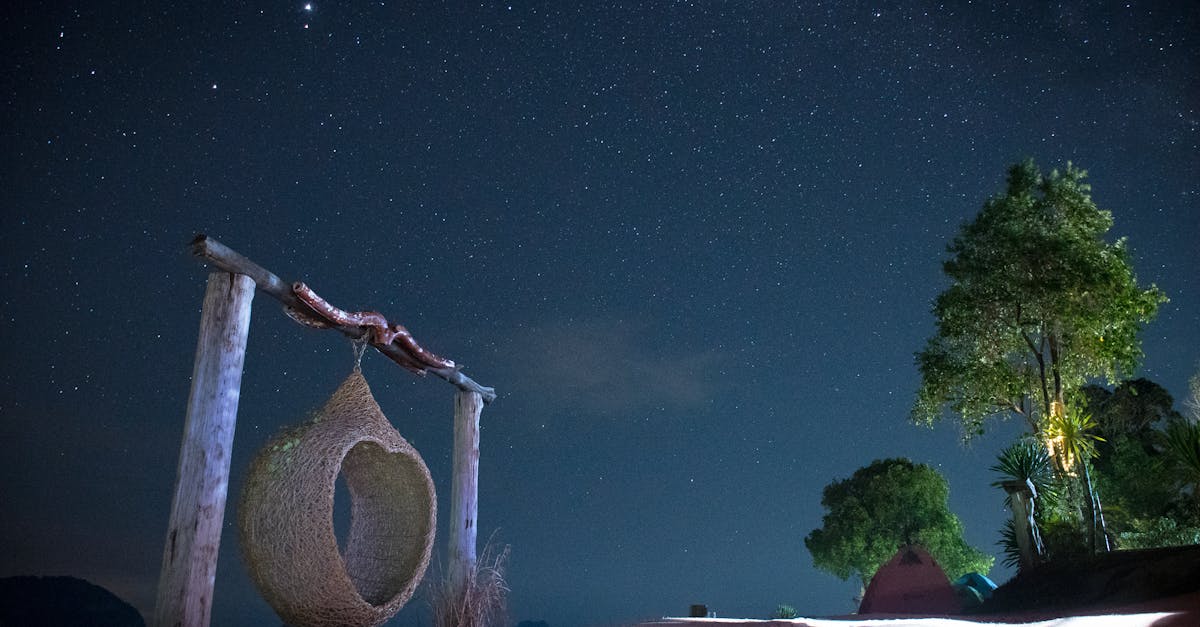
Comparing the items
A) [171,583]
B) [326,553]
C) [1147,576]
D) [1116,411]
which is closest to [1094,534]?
[1147,576]

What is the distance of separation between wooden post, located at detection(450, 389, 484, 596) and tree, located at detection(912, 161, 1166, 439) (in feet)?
43.3

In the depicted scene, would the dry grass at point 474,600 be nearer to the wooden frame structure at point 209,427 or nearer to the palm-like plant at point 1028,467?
the wooden frame structure at point 209,427

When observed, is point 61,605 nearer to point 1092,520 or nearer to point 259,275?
point 259,275

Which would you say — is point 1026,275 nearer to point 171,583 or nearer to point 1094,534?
point 1094,534

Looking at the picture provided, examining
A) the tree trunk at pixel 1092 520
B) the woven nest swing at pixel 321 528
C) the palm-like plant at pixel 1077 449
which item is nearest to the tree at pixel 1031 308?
the palm-like plant at pixel 1077 449

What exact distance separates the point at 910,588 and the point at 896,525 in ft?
35.5

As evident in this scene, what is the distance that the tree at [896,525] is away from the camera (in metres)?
23.8

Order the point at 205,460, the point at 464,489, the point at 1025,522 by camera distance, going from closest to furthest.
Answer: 1. the point at 205,460
2. the point at 464,489
3. the point at 1025,522

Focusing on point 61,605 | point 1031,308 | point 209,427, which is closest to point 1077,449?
point 1031,308

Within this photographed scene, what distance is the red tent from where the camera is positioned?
13.7m

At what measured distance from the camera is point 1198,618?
4934mm

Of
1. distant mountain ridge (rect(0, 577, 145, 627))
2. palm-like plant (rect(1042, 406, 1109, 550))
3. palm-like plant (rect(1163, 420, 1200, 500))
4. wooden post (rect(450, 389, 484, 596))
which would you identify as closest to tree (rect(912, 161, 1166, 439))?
palm-like plant (rect(1042, 406, 1109, 550))

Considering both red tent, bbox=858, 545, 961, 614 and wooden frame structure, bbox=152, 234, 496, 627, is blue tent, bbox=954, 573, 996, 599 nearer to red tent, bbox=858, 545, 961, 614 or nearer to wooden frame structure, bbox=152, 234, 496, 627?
red tent, bbox=858, 545, 961, 614

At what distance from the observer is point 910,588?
1409 centimetres
